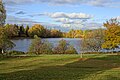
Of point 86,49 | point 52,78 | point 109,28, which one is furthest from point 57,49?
point 52,78

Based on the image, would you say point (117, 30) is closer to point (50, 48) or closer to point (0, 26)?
point (50, 48)

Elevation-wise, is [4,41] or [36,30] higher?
[36,30]

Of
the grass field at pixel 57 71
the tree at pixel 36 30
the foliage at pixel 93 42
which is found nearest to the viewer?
the grass field at pixel 57 71

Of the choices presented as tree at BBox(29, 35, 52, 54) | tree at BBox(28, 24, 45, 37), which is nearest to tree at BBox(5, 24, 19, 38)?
tree at BBox(29, 35, 52, 54)

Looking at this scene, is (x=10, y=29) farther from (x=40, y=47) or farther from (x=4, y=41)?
(x=4, y=41)

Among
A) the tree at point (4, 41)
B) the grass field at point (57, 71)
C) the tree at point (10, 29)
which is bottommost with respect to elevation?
the grass field at point (57, 71)

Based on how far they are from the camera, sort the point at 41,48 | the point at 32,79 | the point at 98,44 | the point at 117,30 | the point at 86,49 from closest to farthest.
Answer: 1. the point at 32,79
2. the point at 117,30
3. the point at 41,48
4. the point at 86,49
5. the point at 98,44

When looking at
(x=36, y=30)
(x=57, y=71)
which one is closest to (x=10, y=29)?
(x=57, y=71)

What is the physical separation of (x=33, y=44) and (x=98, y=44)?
2517 centimetres

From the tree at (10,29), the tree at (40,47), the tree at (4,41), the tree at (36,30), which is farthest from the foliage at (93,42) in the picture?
the tree at (36,30)

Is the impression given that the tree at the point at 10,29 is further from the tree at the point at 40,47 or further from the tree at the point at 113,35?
the tree at the point at 113,35

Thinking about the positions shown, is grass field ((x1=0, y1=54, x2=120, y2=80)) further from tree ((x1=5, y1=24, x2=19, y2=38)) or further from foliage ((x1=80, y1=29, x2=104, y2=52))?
foliage ((x1=80, y1=29, x2=104, y2=52))

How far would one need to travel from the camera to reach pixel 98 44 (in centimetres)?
8950

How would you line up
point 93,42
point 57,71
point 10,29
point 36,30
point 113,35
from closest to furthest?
1. point 57,71
2. point 113,35
3. point 10,29
4. point 93,42
5. point 36,30
